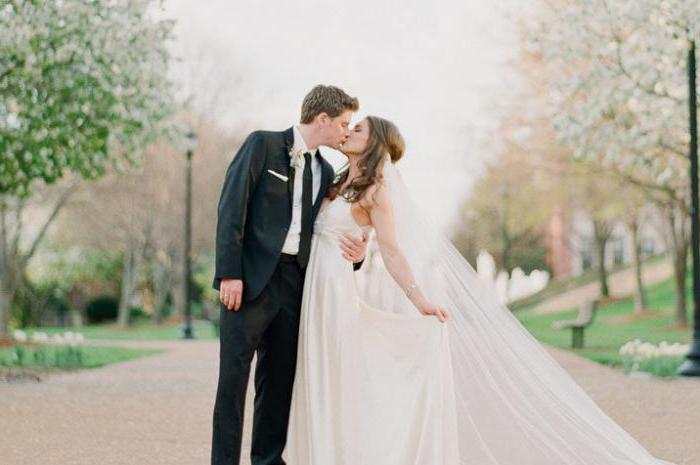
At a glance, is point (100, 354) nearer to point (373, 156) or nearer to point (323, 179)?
point (323, 179)

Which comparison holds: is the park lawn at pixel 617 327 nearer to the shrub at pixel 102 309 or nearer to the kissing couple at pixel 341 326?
the kissing couple at pixel 341 326

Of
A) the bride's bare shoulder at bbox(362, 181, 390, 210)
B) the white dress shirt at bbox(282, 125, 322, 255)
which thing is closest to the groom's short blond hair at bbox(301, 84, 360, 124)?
the white dress shirt at bbox(282, 125, 322, 255)

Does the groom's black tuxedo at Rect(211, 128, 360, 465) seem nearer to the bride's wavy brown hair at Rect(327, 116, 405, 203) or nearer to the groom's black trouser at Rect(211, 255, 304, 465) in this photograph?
the groom's black trouser at Rect(211, 255, 304, 465)

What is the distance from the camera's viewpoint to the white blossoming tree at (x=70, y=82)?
14922mm

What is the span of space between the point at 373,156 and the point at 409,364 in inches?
46.4

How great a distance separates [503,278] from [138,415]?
1543 inches

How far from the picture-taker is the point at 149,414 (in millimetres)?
11352

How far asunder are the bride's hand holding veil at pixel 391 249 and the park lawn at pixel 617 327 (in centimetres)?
1221

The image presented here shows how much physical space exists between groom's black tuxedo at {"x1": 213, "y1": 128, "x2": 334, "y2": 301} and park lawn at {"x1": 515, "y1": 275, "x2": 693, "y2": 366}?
42.0 feet

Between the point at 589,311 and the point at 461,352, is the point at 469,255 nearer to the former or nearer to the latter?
the point at 589,311

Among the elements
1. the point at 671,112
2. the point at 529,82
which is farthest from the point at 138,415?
the point at 529,82

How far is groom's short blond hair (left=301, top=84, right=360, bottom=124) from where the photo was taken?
6.25m

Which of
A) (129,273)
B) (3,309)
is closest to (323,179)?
(3,309)

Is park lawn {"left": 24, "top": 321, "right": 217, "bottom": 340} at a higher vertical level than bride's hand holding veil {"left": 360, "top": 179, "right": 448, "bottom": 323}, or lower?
lower
